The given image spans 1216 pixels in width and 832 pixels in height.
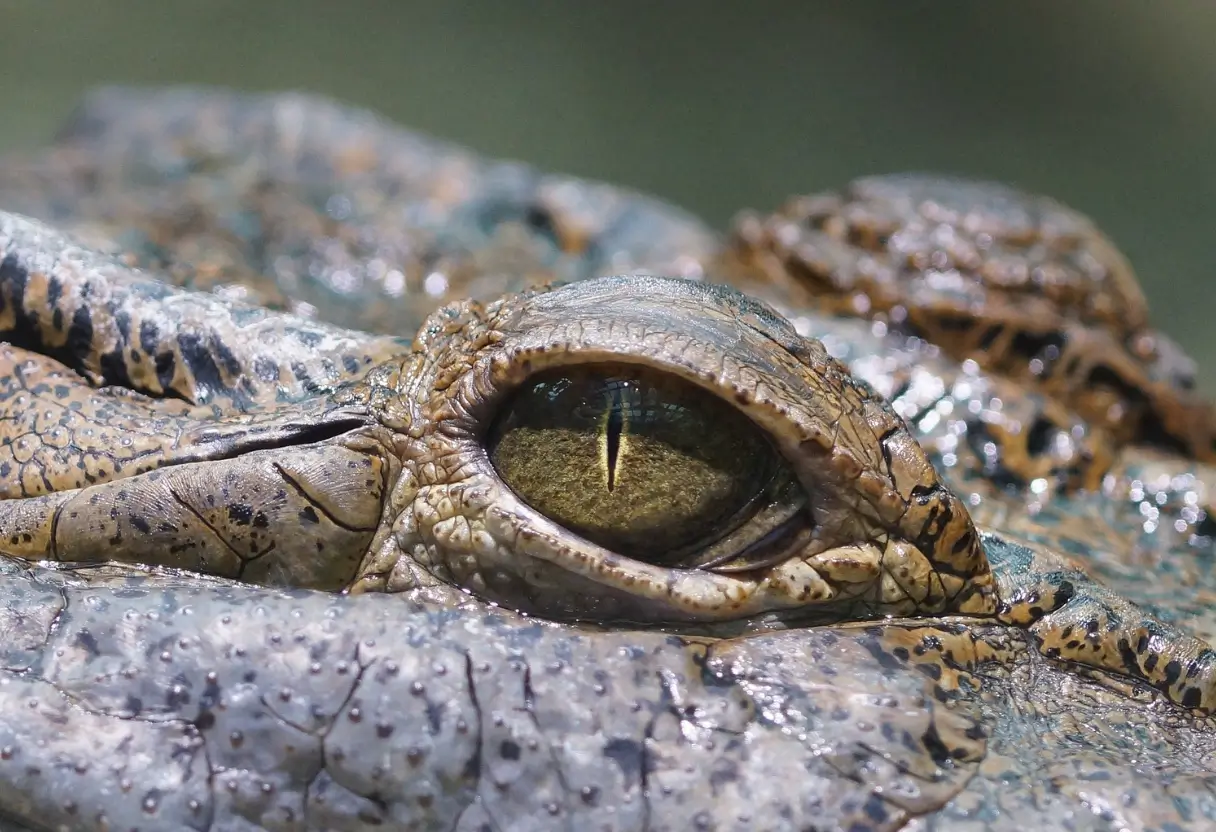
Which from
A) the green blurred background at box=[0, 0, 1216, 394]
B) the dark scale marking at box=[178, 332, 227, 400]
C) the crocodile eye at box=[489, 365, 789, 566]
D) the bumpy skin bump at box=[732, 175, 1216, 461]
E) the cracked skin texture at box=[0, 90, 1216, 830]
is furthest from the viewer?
the green blurred background at box=[0, 0, 1216, 394]

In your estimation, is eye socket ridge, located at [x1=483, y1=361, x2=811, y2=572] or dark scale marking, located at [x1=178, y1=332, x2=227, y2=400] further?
dark scale marking, located at [x1=178, y1=332, x2=227, y2=400]

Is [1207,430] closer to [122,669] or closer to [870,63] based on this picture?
[122,669]

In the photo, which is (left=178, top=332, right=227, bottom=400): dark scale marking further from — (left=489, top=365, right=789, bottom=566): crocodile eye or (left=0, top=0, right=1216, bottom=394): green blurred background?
(left=0, top=0, right=1216, bottom=394): green blurred background

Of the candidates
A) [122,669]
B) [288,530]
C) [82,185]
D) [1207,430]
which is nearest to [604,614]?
[288,530]

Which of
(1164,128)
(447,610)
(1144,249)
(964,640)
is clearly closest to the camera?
(447,610)

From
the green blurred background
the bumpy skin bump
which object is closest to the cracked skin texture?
the bumpy skin bump

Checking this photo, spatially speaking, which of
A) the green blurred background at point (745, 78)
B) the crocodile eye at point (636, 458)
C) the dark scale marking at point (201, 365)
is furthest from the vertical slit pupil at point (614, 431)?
the green blurred background at point (745, 78)

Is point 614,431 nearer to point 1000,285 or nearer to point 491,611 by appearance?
point 491,611

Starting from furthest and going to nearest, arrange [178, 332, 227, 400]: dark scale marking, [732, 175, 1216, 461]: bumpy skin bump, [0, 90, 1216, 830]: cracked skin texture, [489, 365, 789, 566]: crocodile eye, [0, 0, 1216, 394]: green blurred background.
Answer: [0, 0, 1216, 394]: green blurred background → [732, 175, 1216, 461]: bumpy skin bump → [178, 332, 227, 400]: dark scale marking → [489, 365, 789, 566]: crocodile eye → [0, 90, 1216, 830]: cracked skin texture
